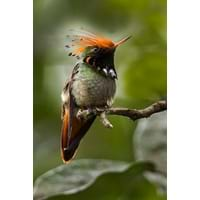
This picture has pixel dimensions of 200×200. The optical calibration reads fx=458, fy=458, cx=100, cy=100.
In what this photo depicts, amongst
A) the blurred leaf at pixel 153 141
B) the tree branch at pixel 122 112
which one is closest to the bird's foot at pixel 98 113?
the tree branch at pixel 122 112

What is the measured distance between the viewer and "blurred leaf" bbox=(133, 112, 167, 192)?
1612 millimetres

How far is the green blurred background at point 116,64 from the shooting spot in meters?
1.57

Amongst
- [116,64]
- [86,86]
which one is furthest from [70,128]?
[116,64]

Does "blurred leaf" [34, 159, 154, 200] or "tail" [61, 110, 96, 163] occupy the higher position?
"tail" [61, 110, 96, 163]

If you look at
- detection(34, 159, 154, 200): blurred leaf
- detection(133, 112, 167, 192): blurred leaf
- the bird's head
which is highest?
the bird's head

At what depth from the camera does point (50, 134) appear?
5.17 ft

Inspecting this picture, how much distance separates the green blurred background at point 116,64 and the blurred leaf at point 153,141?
29mm

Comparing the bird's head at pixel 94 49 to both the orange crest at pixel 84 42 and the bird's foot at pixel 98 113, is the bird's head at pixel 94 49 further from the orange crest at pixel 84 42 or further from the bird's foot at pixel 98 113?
the bird's foot at pixel 98 113

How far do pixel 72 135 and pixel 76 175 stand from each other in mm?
140

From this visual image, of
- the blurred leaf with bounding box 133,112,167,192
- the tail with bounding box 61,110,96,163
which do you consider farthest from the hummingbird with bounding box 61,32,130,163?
the blurred leaf with bounding box 133,112,167,192

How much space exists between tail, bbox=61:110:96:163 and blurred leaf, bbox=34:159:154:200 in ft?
0.12

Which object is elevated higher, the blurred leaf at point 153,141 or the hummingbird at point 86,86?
the hummingbird at point 86,86

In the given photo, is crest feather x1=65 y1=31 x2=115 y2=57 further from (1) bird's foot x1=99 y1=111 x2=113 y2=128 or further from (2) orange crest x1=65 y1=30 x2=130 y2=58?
(1) bird's foot x1=99 y1=111 x2=113 y2=128
